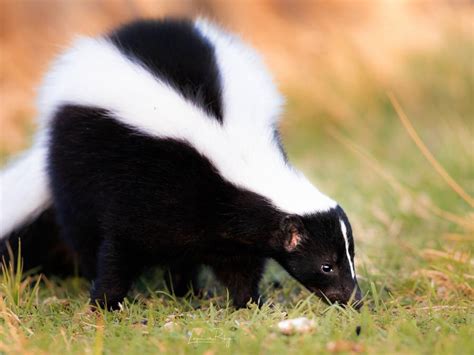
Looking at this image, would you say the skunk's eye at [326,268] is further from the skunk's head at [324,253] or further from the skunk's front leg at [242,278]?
the skunk's front leg at [242,278]

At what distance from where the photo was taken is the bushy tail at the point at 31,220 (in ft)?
18.4

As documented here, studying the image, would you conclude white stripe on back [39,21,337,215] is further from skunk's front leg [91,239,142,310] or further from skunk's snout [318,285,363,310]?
skunk's front leg [91,239,142,310]

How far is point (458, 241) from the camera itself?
234 inches

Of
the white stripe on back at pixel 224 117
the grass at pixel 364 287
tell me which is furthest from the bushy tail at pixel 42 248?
the white stripe on back at pixel 224 117

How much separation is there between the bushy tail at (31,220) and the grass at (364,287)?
157 millimetres

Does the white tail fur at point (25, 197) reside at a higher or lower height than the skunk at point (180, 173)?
lower

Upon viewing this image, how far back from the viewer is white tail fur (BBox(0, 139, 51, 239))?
5578 millimetres

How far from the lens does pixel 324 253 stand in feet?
14.8

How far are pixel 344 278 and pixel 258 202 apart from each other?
65cm

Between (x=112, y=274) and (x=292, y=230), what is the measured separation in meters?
1.17

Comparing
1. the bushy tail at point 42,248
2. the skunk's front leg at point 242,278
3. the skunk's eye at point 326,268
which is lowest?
the bushy tail at point 42,248

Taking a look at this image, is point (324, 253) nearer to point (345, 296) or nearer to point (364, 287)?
A: point (345, 296)

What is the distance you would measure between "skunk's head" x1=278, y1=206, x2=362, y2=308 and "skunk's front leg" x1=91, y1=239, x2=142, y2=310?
3.29 feet

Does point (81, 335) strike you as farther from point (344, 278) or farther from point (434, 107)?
point (434, 107)
